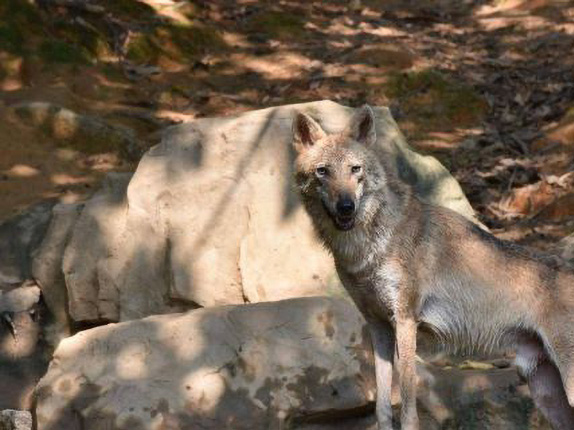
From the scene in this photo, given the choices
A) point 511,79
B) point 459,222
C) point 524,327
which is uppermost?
point 459,222

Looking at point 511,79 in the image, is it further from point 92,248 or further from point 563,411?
point 563,411

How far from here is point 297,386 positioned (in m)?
7.95

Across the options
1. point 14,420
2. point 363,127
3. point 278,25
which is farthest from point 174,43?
point 363,127

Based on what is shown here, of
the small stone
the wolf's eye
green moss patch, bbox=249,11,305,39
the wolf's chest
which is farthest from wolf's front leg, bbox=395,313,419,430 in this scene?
green moss patch, bbox=249,11,305,39

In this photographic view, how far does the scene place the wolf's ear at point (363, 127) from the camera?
770cm

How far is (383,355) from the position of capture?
7.80 metres

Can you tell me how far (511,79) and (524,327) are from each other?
10073 mm

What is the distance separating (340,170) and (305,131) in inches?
22.8

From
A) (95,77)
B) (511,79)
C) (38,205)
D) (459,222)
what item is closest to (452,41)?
(511,79)

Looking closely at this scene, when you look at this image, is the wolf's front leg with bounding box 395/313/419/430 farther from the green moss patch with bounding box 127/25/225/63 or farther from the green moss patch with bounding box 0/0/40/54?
the green moss patch with bounding box 127/25/225/63

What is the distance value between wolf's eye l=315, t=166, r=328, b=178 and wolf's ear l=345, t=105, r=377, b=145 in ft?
1.34

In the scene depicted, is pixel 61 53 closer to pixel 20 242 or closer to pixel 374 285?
pixel 20 242

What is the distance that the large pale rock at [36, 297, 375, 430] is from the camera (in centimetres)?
778

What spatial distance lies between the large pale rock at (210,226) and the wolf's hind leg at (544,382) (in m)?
2.73
